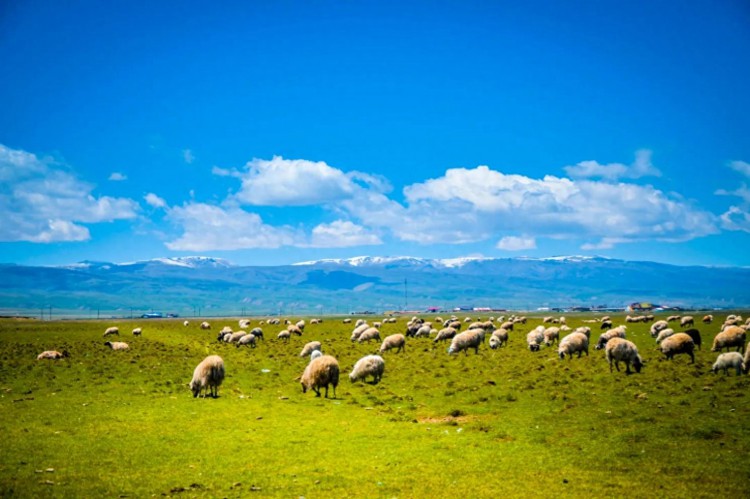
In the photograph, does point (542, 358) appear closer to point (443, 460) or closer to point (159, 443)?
point (443, 460)

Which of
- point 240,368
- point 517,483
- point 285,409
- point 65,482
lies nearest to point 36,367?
point 240,368

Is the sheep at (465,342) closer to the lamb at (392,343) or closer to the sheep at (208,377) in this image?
the lamb at (392,343)

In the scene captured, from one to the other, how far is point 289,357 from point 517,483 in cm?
3081

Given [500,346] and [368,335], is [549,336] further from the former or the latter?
[368,335]

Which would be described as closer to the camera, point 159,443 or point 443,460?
point 443,460

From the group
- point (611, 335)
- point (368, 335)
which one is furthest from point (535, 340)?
point (368, 335)

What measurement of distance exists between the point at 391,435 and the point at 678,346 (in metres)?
22.6

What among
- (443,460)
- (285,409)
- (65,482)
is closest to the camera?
(65,482)

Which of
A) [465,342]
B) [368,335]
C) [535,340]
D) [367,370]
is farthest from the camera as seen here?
[368,335]

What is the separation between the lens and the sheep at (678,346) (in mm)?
30309

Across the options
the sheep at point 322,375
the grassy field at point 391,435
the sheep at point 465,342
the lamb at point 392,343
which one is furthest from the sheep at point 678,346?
the sheep at point 322,375

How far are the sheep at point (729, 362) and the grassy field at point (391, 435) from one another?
0.71 m

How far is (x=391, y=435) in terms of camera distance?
55.7 ft

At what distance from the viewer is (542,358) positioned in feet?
115
